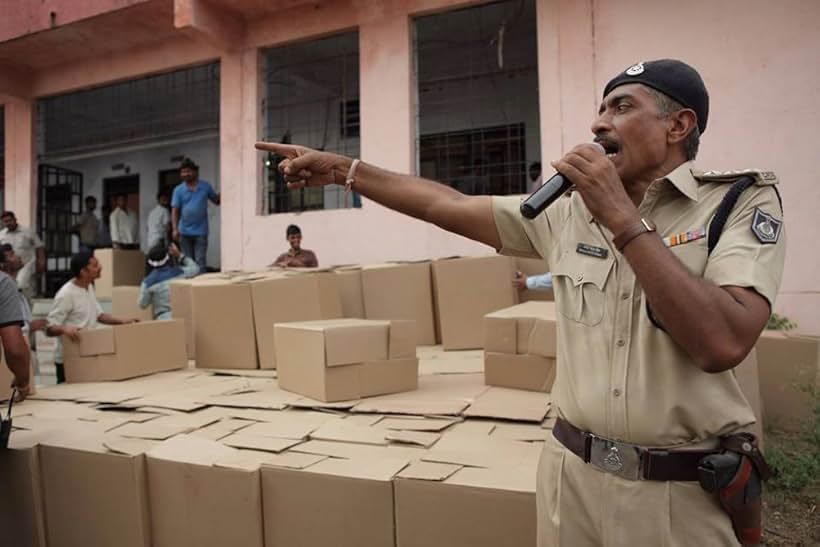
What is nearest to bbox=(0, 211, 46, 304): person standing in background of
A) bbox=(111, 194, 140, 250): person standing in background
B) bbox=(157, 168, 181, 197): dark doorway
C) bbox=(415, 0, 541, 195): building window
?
bbox=(111, 194, 140, 250): person standing in background

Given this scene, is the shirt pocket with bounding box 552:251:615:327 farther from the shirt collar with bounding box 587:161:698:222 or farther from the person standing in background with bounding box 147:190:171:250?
the person standing in background with bounding box 147:190:171:250

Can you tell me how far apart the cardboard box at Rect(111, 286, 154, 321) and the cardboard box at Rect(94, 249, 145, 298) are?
117 cm

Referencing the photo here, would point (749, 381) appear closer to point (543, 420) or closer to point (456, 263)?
point (543, 420)

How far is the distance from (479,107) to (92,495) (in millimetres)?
6677

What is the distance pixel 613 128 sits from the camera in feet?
3.77

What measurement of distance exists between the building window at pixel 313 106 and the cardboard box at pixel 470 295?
2.26 metres

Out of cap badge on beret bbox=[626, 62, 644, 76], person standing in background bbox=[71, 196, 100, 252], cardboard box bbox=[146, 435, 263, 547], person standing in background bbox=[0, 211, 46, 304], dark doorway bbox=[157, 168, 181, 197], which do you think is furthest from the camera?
dark doorway bbox=[157, 168, 181, 197]

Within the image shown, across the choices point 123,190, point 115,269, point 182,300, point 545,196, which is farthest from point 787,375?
point 123,190

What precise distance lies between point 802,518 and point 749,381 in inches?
23.9

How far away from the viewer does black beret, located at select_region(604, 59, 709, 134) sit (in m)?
1.14

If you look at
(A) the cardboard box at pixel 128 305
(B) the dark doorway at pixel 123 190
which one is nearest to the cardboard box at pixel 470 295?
(A) the cardboard box at pixel 128 305

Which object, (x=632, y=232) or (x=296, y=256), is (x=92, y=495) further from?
(x=296, y=256)

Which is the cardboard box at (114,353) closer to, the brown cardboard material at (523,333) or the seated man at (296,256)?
the seated man at (296,256)

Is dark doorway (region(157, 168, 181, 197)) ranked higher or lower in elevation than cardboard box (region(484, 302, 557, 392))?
higher
